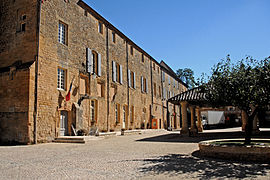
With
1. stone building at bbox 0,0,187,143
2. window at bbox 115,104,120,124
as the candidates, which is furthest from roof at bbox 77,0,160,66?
window at bbox 115,104,120,124

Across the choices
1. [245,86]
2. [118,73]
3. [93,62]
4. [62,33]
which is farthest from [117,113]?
[245,86]

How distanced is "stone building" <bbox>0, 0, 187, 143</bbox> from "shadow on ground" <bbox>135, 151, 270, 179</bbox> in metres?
8.34

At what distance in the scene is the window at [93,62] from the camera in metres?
17.2

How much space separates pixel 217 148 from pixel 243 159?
2.53 ft

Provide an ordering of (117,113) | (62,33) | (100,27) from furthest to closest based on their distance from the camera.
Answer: (117,113), (100,27), (62,33)

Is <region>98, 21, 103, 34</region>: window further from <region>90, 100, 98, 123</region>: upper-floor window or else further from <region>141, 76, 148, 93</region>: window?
<region>141, 76, 148, 93</region>: window

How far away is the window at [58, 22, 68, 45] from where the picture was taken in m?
15.0

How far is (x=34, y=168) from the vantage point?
588 centimetres

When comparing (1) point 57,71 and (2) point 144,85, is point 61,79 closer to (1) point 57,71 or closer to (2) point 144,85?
(1) point 57,71

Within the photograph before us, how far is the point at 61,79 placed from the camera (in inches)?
584

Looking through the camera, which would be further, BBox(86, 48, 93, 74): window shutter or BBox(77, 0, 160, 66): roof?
BBox(77, 0, 160, 66): roof

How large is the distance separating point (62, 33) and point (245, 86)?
1203 cm

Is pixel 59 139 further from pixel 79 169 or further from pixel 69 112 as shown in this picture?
pixel 79 169

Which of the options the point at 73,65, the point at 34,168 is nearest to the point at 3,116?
the point at 73,65
